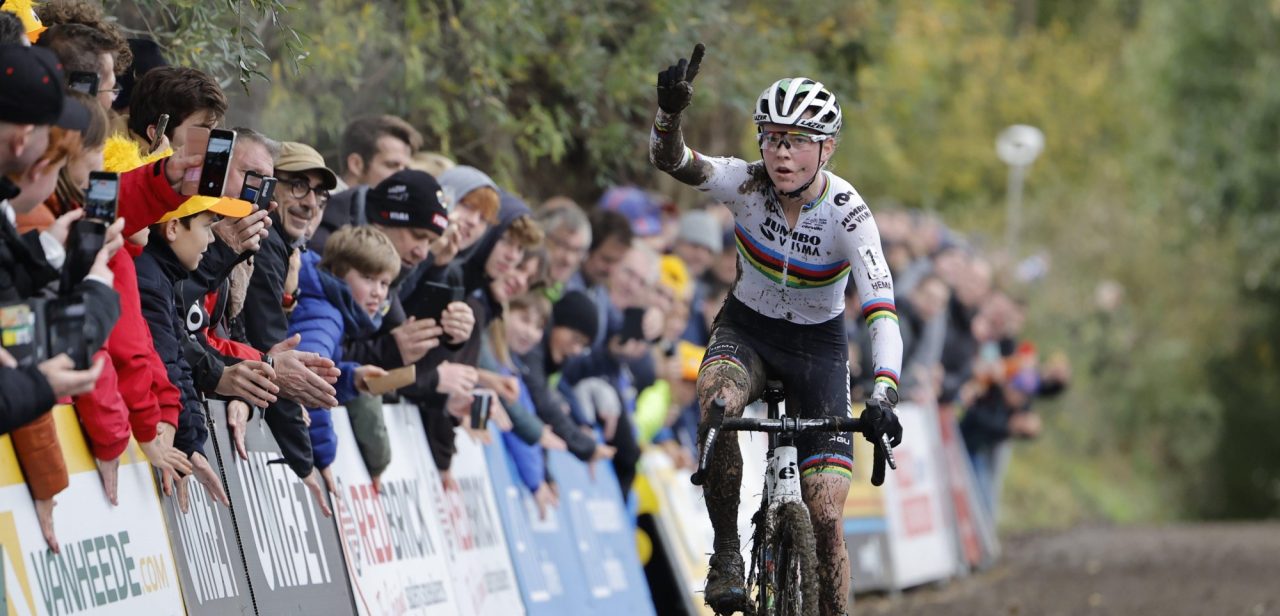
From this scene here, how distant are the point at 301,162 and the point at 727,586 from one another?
2411mm

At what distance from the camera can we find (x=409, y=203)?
874 centimetres

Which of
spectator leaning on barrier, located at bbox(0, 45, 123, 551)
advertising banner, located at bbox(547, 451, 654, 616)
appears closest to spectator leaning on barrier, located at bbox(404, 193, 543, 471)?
advertising banner, located at bbox(547, 451, 654, 616)

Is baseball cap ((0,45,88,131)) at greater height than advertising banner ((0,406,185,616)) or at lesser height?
greater

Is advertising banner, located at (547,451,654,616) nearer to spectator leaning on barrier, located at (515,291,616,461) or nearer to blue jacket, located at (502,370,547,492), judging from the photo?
spectator leaning on barrier, located at (515,291,616,461)

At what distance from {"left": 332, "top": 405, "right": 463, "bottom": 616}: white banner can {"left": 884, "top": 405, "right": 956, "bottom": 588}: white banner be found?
9003mm

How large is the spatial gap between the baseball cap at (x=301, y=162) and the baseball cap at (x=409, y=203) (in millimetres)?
819

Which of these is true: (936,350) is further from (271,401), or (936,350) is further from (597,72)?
(271,401)

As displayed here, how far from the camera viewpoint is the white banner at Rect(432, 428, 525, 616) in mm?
9562

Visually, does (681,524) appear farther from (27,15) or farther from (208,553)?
(27,15)

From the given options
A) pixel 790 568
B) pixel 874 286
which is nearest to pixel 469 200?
pixel 874 286

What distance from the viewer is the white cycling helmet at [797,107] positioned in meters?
8.17

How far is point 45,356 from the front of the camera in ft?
17.7

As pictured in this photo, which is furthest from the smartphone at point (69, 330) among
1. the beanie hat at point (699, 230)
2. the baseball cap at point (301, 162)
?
the beanie hat at point (699, 230)

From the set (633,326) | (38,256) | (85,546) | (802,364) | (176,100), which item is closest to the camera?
(38,256)
